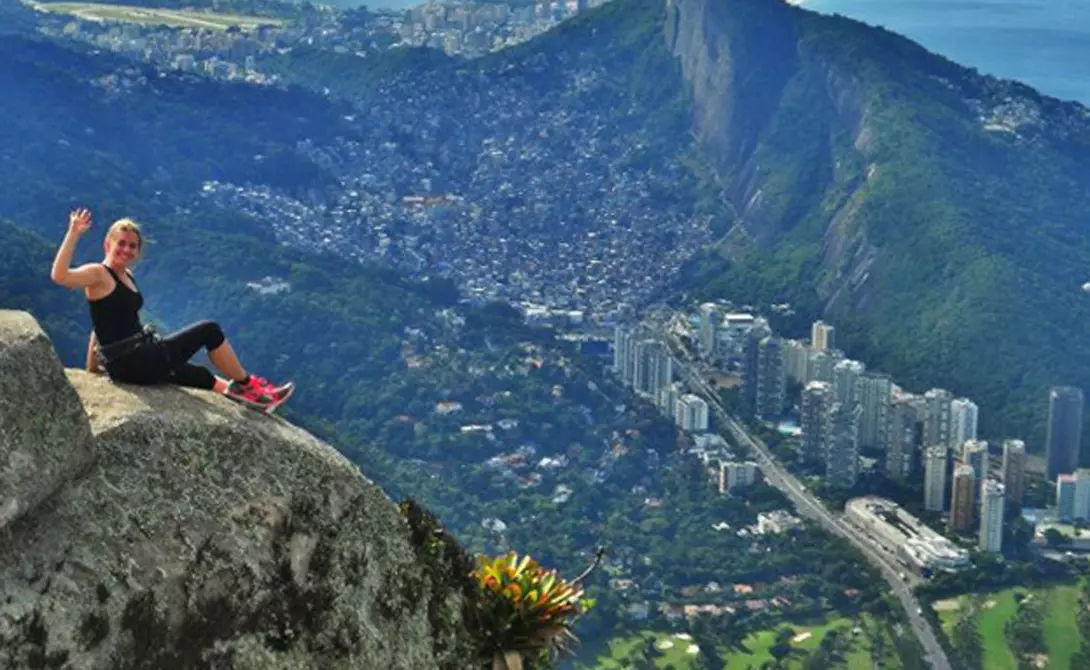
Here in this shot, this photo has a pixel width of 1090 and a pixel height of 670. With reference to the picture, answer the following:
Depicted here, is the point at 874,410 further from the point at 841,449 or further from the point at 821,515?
the point at 821,515

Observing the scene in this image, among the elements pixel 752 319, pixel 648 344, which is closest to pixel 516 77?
pixel 752 319

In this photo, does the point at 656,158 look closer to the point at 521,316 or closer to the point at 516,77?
the point at 516,77

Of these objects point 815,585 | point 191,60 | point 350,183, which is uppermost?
point 191,60

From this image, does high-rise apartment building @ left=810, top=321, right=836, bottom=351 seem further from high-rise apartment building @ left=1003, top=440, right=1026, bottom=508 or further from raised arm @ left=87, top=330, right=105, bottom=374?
raised arm @ left=87, top=330, right=105, bottom=374

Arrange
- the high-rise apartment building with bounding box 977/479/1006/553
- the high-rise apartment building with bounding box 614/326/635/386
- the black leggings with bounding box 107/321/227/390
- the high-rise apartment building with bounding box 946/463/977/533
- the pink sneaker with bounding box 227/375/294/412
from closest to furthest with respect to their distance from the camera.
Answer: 1. the black leggings with bounding box 107/321/227/390
2. the pink sneaker with bounding box 227/375/294/412
3. the high-rise apartment building with bounding box 977/479/1006/553
4. the high-rise apartment building with bounding box 946/463/977/533
5. the high-rise apartment building with bounding box 614/326/635/386

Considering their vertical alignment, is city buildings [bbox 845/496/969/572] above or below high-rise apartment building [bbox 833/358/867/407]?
below

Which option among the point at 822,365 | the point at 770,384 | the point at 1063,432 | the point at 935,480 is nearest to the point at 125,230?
the point at 935,480

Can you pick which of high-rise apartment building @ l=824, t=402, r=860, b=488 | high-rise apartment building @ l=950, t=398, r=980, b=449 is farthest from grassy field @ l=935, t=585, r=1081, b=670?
high-rise apartment building @ l=950, t=398, r=980, b=449
